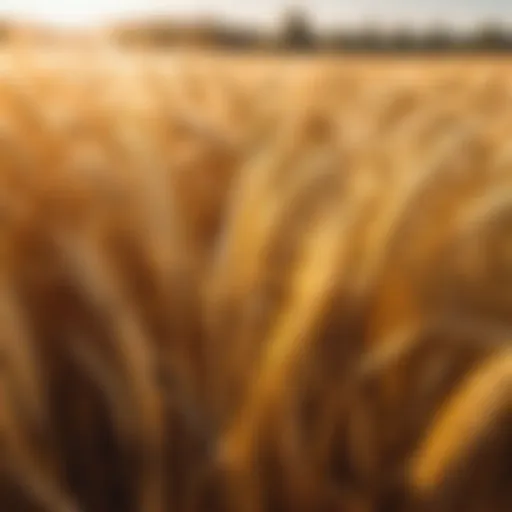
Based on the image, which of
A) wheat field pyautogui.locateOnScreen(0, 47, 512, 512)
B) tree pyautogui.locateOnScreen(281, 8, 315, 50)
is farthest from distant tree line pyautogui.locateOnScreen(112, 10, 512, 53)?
wheat field pyautogui.locateOnScreen(0, 47, 512, 512)

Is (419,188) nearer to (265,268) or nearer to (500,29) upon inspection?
(265,268)

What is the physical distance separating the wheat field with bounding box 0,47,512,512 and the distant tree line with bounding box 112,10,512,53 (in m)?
0.83

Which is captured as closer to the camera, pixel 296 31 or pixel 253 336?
pixel 253 336

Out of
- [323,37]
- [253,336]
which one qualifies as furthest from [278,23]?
[253,336]

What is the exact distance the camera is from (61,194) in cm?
21

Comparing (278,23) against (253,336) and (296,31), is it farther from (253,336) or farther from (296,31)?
(253,336)

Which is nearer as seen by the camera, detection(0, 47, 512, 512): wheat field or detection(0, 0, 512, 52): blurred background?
detection(0, 47, 512, 512): wheat field

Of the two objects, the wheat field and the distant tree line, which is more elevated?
the distant tree line

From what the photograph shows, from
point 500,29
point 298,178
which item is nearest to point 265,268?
point 298,178

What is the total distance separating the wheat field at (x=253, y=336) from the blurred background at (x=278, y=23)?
82 centimetres

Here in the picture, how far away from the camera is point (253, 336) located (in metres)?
0.20

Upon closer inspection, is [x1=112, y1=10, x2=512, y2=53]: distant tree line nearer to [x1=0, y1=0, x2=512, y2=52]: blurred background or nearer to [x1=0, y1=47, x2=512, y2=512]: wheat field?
A: [x1=0, y1=0, x2=512, y2=52]: blurred background

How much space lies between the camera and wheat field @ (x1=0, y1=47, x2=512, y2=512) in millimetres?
193

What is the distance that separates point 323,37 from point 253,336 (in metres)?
0.99
